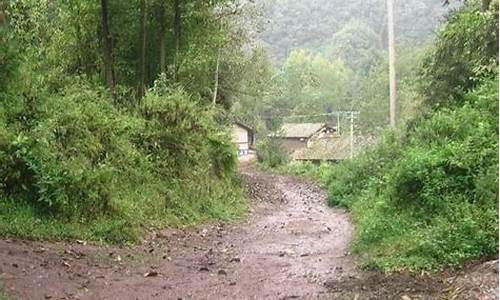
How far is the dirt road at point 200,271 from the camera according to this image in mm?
7074

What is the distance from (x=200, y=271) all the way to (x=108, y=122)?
5873 mm

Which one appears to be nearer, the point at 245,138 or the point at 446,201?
the point at 446,201

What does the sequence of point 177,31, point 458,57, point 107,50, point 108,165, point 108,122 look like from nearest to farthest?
1. point 108,165
2. point 108,122
3. point 458,57
4. point 107,50
5. point 177,31

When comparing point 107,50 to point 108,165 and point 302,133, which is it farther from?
point 302,133

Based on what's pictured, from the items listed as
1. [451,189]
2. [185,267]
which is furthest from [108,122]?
[451,189]

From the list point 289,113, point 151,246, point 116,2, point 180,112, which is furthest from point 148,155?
point 289,113

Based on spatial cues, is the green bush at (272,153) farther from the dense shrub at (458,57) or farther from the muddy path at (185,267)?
the muddy path at (185,267)

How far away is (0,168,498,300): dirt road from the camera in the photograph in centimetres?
707

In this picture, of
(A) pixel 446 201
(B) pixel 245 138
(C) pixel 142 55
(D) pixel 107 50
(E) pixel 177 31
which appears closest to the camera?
(A) pixel 446 201

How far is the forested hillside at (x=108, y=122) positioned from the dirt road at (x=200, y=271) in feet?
3.06

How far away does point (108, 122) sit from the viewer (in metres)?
13.8

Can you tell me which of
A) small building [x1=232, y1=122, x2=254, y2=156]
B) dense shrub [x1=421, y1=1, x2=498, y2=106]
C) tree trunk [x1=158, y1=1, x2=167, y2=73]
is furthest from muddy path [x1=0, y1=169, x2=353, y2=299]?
small building [x1=232, y1=122, x2=254, y2=156]

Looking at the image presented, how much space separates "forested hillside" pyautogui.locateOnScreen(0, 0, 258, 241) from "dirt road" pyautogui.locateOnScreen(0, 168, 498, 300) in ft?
3.06

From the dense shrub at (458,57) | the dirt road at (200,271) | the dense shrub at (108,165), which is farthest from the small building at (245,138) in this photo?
the dirt road at (200,271)
